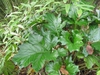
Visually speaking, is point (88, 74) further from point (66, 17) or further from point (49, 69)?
point (66, 17)

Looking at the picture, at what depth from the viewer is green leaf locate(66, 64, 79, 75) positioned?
4.64ft

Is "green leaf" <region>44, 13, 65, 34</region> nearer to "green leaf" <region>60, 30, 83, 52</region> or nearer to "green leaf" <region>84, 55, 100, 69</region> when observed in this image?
"green leaf" <region>60, 30, 83, 52</region>

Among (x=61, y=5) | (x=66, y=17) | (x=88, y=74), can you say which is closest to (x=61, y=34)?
(x=66, y=17)

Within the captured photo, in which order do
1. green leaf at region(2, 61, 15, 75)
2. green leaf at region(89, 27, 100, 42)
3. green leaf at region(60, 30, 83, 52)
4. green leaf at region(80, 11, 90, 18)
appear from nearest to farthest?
green leaf at region(60, 30, 83, 52) → green leaf at region(89, 27, 100, 42) → green leaf at region(80, 11, 90, 18) → green leaf at region(2, 61, 15, 75)

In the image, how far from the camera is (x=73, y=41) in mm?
1506

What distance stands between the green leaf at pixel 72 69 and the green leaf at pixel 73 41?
135 millimetres

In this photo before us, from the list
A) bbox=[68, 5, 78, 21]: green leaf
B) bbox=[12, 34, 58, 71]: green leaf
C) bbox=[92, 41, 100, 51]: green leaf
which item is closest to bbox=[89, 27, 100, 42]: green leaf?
bbox=[92, 41, 100, 51]: green leaf

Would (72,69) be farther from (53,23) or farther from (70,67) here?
(53,23)

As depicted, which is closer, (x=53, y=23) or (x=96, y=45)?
(x=96, y=45)

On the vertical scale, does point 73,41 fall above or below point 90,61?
above

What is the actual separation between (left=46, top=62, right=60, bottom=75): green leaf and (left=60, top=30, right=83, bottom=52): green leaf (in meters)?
0.17

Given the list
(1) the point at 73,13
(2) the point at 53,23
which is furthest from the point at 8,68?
(1) the point at 73,13

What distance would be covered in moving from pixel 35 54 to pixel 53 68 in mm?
168

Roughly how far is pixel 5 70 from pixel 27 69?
0.21 metres
